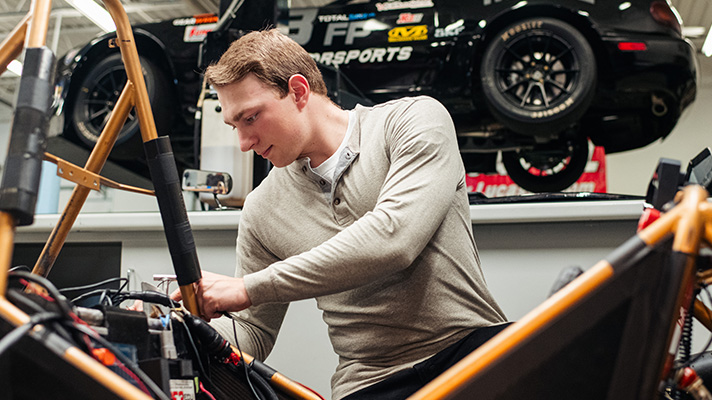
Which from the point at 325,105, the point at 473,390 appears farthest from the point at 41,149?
the point at 325,105

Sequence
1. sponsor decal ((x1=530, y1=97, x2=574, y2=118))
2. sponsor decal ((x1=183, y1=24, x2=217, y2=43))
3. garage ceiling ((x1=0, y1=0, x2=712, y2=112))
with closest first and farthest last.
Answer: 1. sponsor decal ((x1=530, y1=97, x2=574, y2=118))
2. sponsor decal ((x1=183, y1=24, x2=217, y2=43))
3. garage ceiling ((x1=0, y1=0, x2=712, y2=112))

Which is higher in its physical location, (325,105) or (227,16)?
(227,16)

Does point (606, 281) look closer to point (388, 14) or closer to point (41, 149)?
point (41, 149)

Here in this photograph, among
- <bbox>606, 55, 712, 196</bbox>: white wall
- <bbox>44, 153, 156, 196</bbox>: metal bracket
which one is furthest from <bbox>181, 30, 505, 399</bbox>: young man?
<bbox>606, 55, 712, 196</bbox>: white wall

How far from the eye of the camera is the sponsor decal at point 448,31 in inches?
134

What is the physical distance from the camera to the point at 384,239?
110 cm

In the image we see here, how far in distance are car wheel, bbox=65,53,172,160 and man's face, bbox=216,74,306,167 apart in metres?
2.39

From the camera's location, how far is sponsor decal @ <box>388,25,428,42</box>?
349cm

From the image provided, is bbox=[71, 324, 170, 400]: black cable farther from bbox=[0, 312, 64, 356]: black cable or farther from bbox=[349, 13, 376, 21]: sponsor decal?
bbox=[349, 13, 376, 21]: sponsor decal

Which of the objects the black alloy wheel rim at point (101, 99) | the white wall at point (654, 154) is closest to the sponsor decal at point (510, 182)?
the white wall at point (654, 154)

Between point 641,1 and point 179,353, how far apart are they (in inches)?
127

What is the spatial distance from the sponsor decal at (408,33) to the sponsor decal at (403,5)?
0.14 m

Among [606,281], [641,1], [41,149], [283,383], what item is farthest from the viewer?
[641,1]

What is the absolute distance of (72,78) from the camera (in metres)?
3.72
